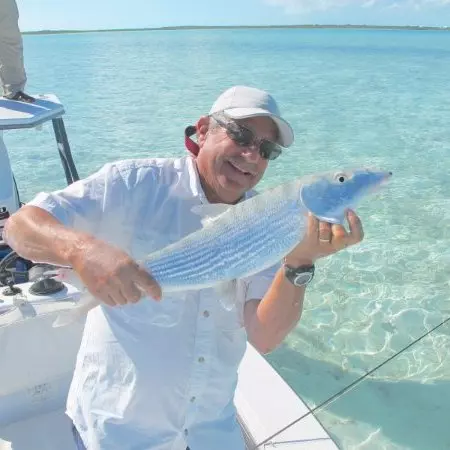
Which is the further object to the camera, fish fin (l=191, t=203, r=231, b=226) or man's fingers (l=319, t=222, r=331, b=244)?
fish fin (l=191, t=203, r=231, b=226)

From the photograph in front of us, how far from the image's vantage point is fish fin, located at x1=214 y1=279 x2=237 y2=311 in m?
1.70

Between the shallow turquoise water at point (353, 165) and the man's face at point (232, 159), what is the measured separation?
2.56m

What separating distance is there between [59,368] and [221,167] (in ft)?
5.89

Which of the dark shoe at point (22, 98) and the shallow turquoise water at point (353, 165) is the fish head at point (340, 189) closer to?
the shallow turquoise water at point (353, 165)

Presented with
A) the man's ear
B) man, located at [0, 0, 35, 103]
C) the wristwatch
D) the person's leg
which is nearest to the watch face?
the wristwatch

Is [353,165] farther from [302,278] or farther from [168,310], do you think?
[168,310]

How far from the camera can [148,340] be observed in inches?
70.7

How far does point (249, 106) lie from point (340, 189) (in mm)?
456

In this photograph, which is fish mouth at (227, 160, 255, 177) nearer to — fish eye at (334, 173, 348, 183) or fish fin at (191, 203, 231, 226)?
fish fin at (191, 203, 231, 226)

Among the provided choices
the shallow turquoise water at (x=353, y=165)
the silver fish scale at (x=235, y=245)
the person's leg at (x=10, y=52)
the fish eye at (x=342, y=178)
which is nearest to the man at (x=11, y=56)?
the person's leg at (x=10, y=52)

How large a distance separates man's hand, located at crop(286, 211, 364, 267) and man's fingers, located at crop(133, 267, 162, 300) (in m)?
0.43

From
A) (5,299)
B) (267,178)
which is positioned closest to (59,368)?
(5,299)

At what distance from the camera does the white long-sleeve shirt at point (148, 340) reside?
179 cm

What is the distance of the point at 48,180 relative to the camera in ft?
34.6
